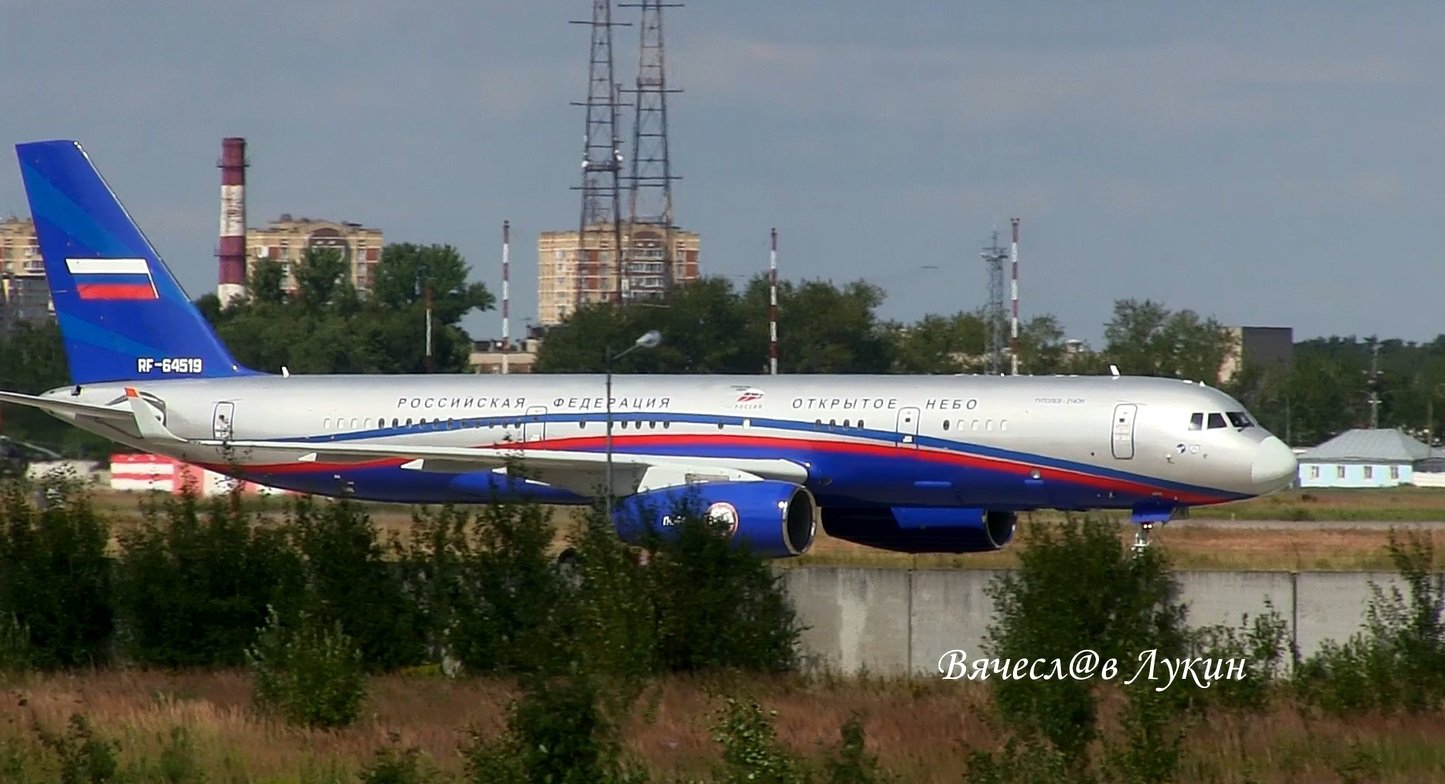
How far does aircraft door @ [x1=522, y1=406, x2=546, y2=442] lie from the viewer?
36.2m

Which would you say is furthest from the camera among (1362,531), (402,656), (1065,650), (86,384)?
(1362,531)

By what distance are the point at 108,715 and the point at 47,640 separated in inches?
192

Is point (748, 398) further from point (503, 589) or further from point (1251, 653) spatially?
point (1251, 653)

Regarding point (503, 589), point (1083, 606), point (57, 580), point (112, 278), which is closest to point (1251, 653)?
point (1083, 606)

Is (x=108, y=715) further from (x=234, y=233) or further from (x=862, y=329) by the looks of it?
(x=234, y=233)

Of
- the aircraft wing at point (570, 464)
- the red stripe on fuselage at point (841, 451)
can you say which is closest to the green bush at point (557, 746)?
the red stripe on fuselage at point (841, 451)

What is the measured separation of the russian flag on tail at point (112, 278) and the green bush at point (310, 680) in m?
19.1

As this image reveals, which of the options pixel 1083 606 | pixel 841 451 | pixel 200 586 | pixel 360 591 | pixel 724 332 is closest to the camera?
pixel 1083 606

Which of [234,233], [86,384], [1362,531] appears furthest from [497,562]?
[234,233]

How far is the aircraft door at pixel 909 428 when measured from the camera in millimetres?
33906

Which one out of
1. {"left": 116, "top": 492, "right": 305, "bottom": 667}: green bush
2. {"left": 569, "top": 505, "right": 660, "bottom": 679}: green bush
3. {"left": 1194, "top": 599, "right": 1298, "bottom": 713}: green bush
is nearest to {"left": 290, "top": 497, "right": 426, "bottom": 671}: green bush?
{"left": 116, "top": 492, "right": 305, "bottom": 667}: green bush

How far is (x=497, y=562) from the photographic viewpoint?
24078 millimetres

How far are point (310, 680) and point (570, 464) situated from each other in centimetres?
1321

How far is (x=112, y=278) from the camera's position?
130 ft
